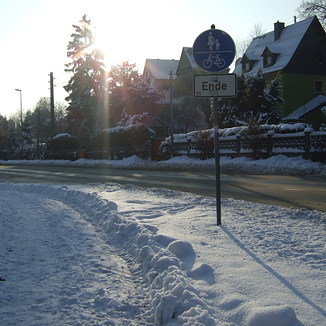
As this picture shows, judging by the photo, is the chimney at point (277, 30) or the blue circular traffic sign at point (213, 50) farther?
the chimney at point (277, 30)

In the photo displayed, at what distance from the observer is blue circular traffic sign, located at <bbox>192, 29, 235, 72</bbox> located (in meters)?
6.02

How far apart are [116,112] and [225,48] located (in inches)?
1296

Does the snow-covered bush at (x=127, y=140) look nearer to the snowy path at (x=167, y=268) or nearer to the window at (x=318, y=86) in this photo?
the window at (x=318, y=86)

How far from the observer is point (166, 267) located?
4328mm

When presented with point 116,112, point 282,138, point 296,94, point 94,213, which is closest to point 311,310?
point 94,213

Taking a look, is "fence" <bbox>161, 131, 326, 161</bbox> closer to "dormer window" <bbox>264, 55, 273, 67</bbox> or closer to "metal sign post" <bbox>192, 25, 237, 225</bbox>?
"metal sign post" <bbox>192, 25, 237, 225</bbox>

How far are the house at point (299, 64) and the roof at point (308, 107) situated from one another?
0.27 meters

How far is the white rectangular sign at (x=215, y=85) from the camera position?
605cm

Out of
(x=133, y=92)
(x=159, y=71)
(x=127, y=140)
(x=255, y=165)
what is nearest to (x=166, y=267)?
(x=255, y=165)

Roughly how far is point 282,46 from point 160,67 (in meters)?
25.5

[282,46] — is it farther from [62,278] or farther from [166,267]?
[62,278]

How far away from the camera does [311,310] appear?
3176 mm

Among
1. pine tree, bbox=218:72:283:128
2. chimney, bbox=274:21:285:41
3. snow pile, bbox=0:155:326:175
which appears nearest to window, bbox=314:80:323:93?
chimney, bbox=274:21:285:41

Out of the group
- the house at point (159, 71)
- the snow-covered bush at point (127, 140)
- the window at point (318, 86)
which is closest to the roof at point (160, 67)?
the house at point (159, 71)
